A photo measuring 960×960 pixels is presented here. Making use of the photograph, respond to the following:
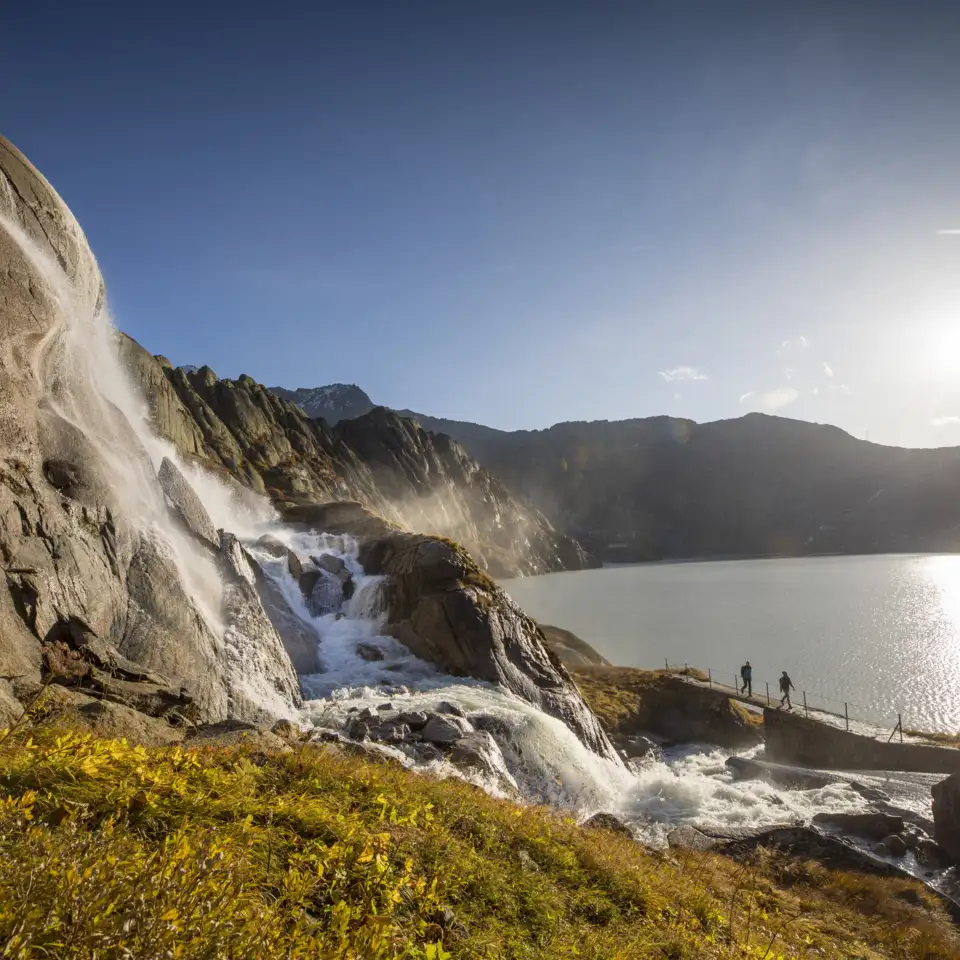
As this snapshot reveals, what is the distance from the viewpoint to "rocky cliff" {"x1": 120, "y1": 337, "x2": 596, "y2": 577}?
207 feet

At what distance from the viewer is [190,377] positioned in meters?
86.9

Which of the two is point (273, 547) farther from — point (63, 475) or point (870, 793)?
point (870, 793)

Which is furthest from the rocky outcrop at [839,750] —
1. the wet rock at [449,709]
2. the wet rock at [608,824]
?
the wet rock at [608,824]

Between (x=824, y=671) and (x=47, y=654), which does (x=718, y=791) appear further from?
(x=824, y=671)

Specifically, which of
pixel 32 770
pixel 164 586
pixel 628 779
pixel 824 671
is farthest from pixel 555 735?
pixel 824 671

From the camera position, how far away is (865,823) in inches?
776

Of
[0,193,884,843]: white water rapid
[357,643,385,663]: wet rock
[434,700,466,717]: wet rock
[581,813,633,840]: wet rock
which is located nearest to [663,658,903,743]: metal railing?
[0,193,884,843]: white water rapid

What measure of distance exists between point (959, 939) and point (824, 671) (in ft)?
117

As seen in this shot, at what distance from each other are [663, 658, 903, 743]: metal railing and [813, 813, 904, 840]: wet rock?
11321mm

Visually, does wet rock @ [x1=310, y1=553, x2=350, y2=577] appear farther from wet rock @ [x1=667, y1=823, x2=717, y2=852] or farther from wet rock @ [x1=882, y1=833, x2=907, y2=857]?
wet rock @ [x1=882, y1=833, x2=907, y2=857]

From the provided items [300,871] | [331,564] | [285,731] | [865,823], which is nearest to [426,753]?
[285,731]

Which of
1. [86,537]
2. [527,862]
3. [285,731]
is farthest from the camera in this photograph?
[86,537]

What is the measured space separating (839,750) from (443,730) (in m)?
23.1

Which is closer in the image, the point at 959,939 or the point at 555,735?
the point at 959,939
